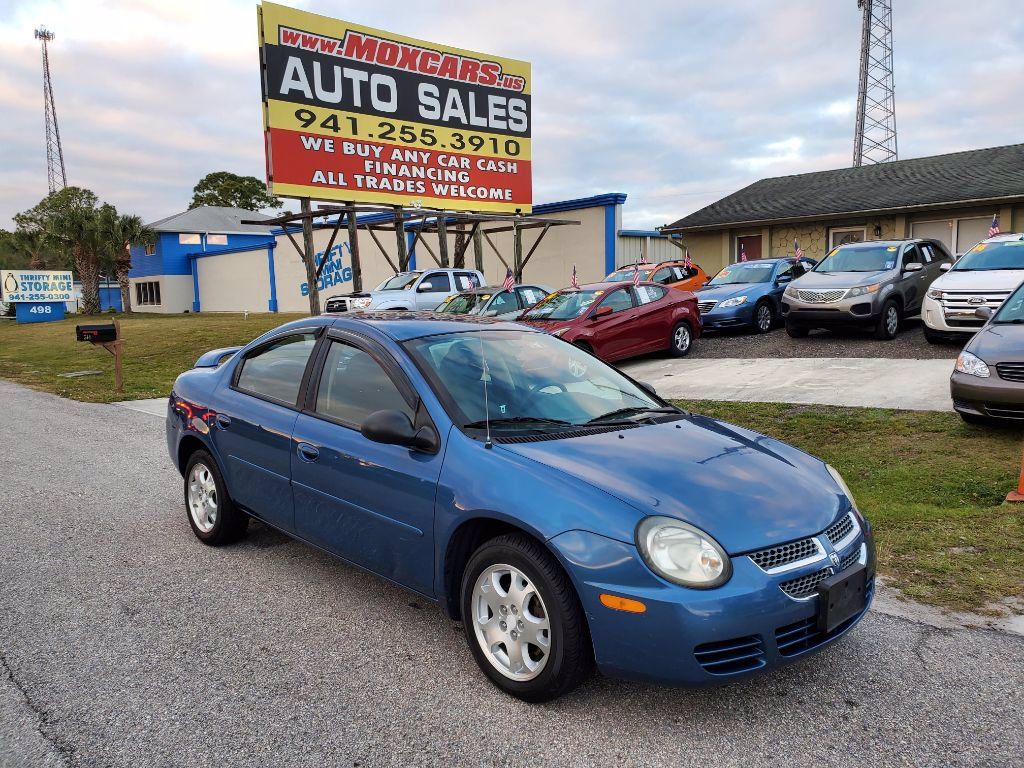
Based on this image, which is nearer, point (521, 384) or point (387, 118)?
point (521, 384)

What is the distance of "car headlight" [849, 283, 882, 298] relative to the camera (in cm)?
1308

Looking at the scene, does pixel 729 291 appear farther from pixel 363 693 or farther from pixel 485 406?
pixel 363 693

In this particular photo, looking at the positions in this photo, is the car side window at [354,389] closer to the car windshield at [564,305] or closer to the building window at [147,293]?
the car windshield at [564,305]

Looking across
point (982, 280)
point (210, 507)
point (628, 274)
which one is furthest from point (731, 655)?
point (628, 274)

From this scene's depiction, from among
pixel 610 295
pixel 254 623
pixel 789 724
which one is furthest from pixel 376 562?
pixel 610 295

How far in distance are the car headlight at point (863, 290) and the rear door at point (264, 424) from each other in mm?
11288

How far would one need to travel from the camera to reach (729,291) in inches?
636

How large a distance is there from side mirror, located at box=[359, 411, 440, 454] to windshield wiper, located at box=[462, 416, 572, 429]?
6.6 inches

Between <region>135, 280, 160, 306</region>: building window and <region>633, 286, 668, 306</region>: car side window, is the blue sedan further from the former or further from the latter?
<region>135, 280, 160, 306</region>: building window

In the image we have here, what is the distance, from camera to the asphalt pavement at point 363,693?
2676mm

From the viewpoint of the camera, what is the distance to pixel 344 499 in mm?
3668

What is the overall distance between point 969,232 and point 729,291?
376 inches

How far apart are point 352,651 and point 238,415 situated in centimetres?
172

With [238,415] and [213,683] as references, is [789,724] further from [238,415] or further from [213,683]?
[238,415]
